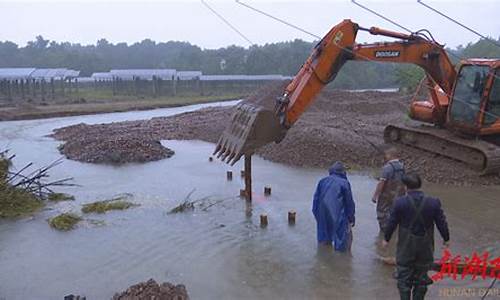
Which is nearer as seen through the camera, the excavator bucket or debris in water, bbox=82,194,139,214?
the excavator bucket

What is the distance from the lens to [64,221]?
388 inches

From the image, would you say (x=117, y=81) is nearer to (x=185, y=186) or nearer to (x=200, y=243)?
(x=185, y=186)

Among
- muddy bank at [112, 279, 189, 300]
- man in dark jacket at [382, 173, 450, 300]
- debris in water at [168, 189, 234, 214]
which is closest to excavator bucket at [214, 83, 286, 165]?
debris in water at [168, 189, 234, 214]

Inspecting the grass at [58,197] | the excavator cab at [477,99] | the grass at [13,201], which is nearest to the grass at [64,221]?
the grass at [13,201]

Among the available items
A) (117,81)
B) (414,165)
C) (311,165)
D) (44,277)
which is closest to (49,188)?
(44,277)

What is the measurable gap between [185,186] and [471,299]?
818 cm

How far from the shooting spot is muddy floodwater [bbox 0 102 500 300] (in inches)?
270

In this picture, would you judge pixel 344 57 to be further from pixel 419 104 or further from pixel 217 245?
pixel 419 104

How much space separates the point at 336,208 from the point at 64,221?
5410 mm

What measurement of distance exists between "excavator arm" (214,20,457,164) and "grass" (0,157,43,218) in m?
4.41

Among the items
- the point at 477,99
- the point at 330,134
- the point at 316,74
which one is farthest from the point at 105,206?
the point at 477,99

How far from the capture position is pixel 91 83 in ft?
245

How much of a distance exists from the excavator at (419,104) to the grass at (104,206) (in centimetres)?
255

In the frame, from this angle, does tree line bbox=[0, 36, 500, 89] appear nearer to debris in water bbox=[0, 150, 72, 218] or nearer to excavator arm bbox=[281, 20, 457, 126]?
excavator arm bbox=[281, 20, 457, 126]
